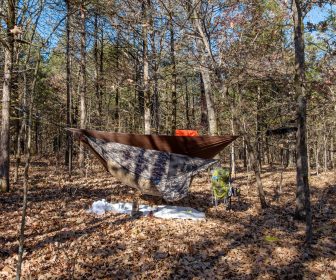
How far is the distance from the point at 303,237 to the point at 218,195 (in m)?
2.03

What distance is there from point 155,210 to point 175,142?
1.53 metres

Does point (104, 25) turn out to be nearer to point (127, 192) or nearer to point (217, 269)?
point (127, 192)

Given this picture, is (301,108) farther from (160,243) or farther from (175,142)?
(160,243)

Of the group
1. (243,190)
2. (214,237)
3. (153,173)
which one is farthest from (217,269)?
(243,190)

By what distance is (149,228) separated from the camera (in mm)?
5672

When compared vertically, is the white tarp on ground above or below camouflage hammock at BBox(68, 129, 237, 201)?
below

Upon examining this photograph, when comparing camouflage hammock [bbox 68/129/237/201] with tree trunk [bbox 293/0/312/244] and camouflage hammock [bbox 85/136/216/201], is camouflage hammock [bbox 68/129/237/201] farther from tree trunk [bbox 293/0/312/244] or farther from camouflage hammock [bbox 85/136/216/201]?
tree trunk [bbox 293/0/312/244]

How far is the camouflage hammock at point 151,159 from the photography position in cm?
666

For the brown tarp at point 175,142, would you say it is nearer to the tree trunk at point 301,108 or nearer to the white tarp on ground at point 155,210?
the white tarp on ground at point 155,210

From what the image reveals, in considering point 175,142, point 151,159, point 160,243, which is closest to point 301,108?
point 175,142

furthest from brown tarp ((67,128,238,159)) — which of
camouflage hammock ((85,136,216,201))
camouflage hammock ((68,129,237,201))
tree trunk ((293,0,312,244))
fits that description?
tree trunk ((293,0,312,244))

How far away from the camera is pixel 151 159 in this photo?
6.95 m

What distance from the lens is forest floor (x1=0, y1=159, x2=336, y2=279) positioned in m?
4.28

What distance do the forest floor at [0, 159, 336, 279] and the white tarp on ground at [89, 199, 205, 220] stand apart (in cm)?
21
